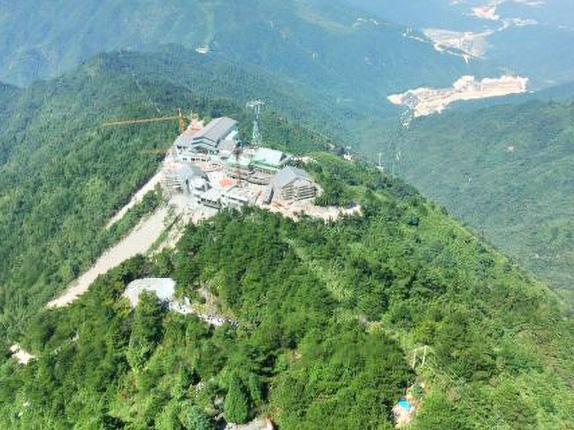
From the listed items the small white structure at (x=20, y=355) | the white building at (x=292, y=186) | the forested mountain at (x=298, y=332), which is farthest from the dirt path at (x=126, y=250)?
the white building at (x=292, y=186)

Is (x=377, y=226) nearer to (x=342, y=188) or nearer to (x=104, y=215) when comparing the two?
(x=342, y=188)

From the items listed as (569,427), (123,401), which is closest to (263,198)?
(123,401)

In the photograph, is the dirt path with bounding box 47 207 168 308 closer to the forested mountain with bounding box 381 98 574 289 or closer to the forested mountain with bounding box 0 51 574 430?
the forested mountain with bounding box 0 51 574 430

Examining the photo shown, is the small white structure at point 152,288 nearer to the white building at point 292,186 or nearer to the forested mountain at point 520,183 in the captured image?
the white building at point 292,186

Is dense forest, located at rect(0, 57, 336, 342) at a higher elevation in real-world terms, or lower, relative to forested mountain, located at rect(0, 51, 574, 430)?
lower

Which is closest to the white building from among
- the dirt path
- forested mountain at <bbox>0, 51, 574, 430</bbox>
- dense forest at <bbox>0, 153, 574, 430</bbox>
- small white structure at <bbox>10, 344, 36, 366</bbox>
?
forested mountain at <bbox>0, 51, 574, 430</bbox>

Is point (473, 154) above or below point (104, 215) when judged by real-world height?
below
